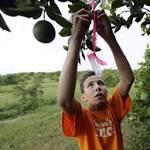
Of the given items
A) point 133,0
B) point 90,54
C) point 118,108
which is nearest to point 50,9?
point 90,54

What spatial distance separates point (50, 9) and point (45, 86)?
37.1 feet

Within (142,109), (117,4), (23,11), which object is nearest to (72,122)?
(117,4)

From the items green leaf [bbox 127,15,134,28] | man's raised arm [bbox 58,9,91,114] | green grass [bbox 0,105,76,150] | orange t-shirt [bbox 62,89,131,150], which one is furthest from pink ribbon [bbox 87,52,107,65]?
green grass [bbox 0,105,76,150]

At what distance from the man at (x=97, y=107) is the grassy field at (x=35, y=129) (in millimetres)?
5116

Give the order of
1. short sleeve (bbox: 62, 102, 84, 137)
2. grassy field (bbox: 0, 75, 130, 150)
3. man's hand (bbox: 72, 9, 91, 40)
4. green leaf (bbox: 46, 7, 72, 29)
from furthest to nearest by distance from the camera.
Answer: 1. grassy field (bbox: 0, 75, 130, 150)
2. short sleeve (bbox: 62, 102, 84, 137)
3. man's hand (bbox: 72, 9, 91, 40)
4. green leaf (bbox: 46, 7, 72, 29)

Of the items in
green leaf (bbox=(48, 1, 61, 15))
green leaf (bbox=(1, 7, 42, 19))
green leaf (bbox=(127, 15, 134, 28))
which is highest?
green leaf (bbox=(127, 15, 134, 28))

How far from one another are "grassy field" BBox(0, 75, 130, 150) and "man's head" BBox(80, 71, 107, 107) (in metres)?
5.06

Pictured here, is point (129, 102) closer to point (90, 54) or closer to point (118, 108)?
point (118, 108)

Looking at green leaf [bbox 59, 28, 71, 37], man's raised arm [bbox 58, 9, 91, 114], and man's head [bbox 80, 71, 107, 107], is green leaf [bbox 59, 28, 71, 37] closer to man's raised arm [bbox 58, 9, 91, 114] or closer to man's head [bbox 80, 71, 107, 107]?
man's raised arm [bbox 58, 9, 91, 114]

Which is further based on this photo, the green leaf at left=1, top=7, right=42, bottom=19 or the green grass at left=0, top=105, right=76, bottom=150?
the green grass at left=0, top=105, right=76, bottom=150

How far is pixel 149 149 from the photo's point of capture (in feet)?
17.2

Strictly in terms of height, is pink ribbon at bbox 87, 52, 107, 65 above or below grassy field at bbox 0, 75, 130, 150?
below

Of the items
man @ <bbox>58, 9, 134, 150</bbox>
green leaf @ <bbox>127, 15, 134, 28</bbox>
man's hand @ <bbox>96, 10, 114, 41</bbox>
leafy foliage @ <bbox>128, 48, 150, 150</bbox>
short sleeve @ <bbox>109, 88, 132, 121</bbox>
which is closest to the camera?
man's hand @ <bbox>96, 10, 114, 41</bbox>

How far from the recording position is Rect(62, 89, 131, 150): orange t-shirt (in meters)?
1.83
